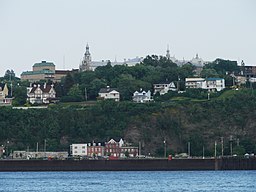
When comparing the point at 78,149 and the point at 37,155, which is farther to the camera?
the point at 78,149

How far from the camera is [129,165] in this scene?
172 m

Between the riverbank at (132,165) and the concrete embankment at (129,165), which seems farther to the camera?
the concrete embankment at (129,165)

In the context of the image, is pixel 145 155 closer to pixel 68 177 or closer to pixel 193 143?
pixel 193 143

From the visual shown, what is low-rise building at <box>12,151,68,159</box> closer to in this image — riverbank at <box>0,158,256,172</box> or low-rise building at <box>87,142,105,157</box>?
low-rise building at <box>87,142,105,157</box>

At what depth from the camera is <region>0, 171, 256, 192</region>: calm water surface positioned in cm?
13012

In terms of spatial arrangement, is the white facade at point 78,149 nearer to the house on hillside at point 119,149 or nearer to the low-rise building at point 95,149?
the low-rise building at point 95,149

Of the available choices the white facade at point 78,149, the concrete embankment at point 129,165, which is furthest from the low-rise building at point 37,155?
the concrete embankment at point 129,165

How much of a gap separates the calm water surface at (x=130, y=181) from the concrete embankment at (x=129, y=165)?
141 centimetres

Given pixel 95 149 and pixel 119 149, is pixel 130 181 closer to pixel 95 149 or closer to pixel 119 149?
pixel 119 149

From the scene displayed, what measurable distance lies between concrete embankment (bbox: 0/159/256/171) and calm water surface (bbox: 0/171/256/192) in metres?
1.41

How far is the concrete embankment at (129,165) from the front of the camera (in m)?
167

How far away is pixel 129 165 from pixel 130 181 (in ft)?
91.9

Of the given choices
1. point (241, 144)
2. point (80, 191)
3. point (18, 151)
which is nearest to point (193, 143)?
point (241, 144)

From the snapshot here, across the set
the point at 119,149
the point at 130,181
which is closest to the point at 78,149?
the point at 119,149
